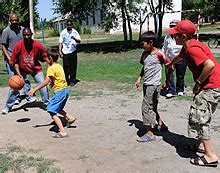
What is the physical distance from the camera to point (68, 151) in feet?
16.5

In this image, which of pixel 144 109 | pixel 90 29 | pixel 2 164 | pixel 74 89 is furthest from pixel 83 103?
pixel 90 29

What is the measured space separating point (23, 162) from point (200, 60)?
2.66 meters

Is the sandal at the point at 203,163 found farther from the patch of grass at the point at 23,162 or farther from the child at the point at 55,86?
→ the child at the point at 55,86

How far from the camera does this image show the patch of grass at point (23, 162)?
14.6 ft

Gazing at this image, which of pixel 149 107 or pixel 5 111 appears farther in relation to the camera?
pixel 5 111

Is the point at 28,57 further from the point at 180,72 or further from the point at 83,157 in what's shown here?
the point at 180,72

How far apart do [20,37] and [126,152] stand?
4282 mm

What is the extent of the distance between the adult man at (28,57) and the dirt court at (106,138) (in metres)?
0.85

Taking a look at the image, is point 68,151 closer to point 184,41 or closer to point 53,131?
point 53,131

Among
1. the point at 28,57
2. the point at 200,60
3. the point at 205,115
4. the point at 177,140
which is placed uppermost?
the point at 200,60

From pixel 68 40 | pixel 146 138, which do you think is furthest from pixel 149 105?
pixel 68 40

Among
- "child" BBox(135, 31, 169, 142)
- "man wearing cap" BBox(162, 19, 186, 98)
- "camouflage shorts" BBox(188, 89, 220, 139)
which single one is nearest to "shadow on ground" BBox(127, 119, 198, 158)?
"child" BBox(135, 31, 169, 142)

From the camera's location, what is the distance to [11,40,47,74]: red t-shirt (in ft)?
23.7

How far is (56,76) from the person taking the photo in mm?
5816
